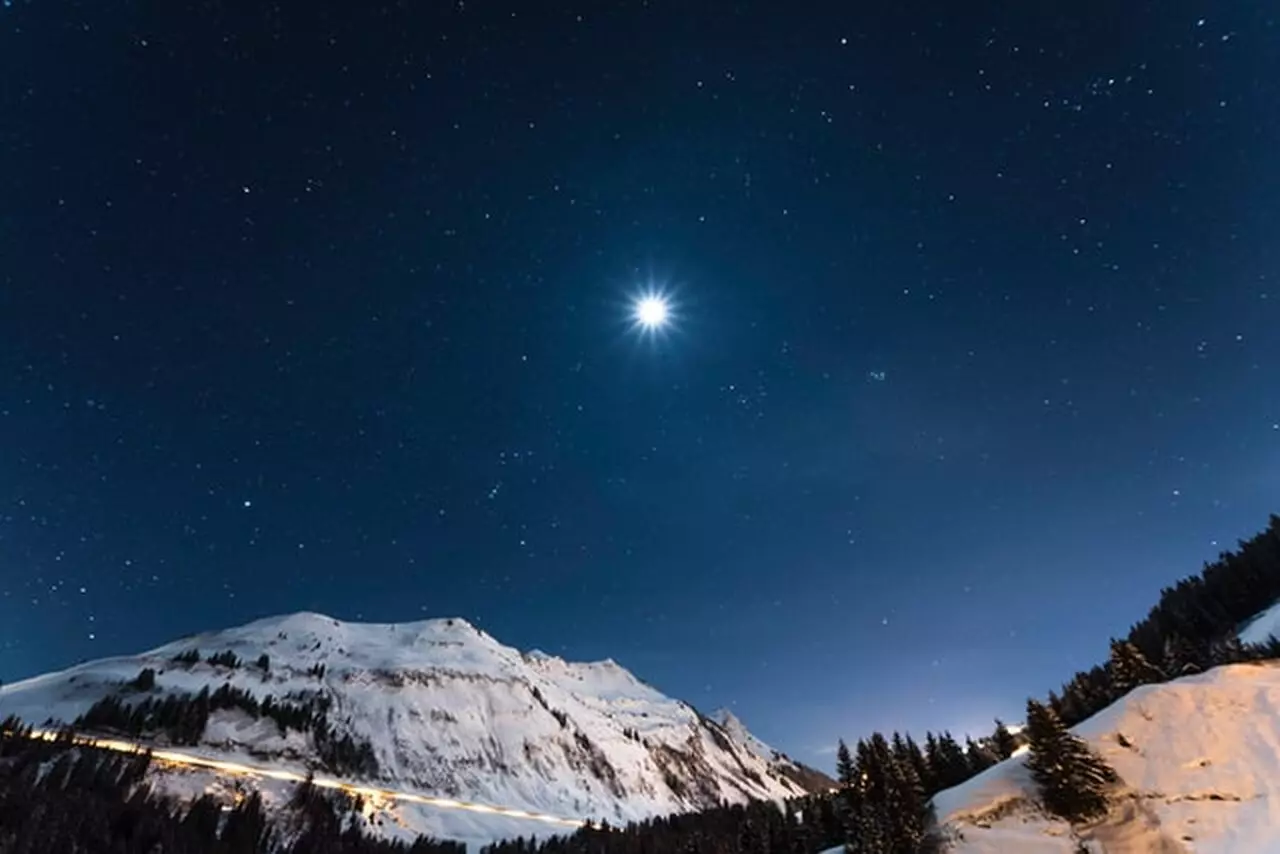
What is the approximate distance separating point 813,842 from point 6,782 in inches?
5865

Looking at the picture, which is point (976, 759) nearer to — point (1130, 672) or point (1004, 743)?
point (1004, 743)

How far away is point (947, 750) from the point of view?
10131 cm

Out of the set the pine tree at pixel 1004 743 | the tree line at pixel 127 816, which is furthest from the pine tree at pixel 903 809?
the tree line at pixel 127 816

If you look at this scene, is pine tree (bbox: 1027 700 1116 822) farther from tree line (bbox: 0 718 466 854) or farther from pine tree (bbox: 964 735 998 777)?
tree line (bbox: 0 718 466 854)

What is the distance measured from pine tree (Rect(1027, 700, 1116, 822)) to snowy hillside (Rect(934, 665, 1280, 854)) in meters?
1.28

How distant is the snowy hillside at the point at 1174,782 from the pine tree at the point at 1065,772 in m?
1.28

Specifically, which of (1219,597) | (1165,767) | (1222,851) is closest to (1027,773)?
(1165,767)

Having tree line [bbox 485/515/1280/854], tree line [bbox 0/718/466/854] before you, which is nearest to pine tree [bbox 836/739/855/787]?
tree line [bbox 485/515/1280/854]

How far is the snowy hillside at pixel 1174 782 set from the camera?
2030 inches

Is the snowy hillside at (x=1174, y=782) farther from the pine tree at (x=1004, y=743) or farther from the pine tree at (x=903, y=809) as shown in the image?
the pine tree at (x=1004, y=743)

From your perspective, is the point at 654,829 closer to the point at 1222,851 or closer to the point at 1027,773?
the point at 1027,773

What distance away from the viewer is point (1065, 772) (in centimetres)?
5931

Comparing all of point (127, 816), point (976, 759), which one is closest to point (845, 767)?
point (976, 759)

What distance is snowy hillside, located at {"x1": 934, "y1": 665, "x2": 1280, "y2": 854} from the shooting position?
169 ft
